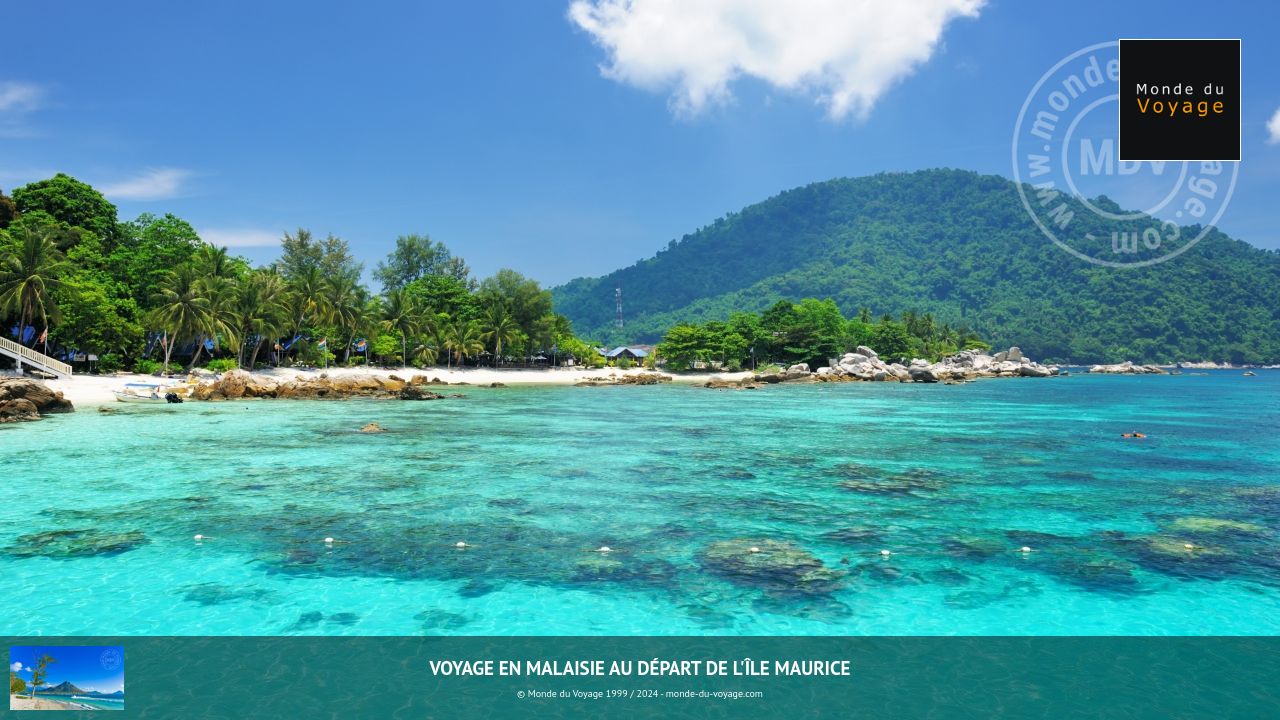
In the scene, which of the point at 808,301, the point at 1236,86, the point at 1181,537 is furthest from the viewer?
the point at 808,301

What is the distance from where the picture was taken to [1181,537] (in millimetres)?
12250

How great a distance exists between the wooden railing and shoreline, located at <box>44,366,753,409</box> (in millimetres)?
873

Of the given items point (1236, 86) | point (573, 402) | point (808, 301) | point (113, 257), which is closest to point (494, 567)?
point (1236, 86)

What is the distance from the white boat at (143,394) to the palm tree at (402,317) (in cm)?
3253

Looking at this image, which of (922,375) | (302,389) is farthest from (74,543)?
(922,375)

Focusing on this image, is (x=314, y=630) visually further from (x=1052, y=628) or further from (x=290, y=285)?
(x=290, y=285)

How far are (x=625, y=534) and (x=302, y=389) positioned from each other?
45043mm

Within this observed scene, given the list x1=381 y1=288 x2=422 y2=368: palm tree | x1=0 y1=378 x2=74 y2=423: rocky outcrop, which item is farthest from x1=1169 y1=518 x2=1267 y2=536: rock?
x1=381 y1=288 x2=422 y2=368: palm tree

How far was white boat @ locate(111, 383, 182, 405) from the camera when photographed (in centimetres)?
4084

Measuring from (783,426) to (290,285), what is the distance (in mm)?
54963
